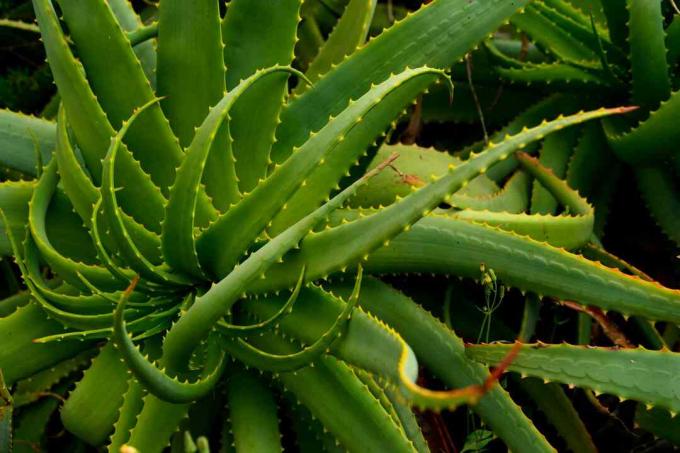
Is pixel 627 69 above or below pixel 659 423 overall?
above

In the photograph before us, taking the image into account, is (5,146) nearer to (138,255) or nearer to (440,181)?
(138,255)

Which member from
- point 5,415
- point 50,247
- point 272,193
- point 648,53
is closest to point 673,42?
point 648,53

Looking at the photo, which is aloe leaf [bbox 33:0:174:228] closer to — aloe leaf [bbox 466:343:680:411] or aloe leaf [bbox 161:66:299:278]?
aloe leaf [bbox 161:66:299:278]

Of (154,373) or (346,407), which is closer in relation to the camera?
(154,373)

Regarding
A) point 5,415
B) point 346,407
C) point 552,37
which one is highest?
point 552,37

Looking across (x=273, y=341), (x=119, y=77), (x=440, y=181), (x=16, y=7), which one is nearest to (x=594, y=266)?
(x=440, y=181)

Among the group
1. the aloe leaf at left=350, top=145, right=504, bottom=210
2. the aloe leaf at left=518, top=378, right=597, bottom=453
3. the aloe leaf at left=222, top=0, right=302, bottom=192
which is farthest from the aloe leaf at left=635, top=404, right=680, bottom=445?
the aloe leaf at left=222, top=0, right=302, bottom=192

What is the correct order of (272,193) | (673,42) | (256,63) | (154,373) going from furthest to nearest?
(673,42), (256,63), (272,193), (154,373)

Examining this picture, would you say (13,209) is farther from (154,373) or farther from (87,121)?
(154,373)
